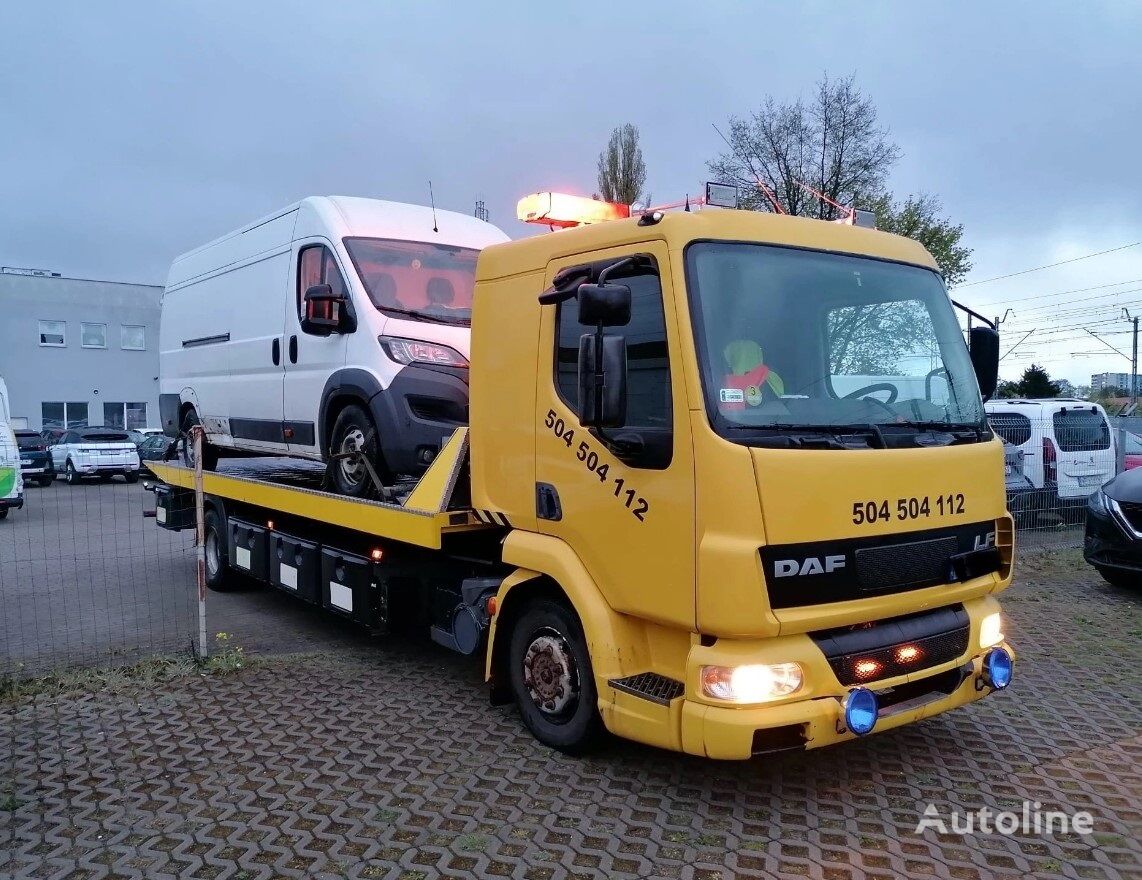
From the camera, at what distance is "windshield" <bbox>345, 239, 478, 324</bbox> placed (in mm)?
6027

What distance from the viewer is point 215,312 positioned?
26.7 ft

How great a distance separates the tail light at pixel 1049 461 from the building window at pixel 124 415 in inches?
1314

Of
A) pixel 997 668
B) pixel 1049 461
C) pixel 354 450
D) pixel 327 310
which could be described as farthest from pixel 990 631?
pixel 1049 461

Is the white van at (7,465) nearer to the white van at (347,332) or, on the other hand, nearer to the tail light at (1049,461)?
the white van at (347,332)

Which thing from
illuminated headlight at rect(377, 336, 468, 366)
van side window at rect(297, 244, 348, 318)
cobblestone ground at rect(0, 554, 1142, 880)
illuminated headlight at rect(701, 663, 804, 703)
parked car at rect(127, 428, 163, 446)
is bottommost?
cobblestone ground at rect(0, 554, 1142, 880)

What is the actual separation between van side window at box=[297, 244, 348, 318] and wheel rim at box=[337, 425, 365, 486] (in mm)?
971

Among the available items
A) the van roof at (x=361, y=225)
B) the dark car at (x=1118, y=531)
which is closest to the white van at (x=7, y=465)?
the van roof at (x=361, y=225)

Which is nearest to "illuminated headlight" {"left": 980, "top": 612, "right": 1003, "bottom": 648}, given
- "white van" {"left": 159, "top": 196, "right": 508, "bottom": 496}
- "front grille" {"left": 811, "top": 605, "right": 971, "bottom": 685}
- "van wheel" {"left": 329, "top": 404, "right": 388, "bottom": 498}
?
"front grille" {"left": 811, "top": 605, "right": 971, "bottom": 685}

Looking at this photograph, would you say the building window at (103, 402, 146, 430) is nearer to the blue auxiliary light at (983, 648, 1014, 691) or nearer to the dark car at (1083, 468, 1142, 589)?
the dark car at (1083, 468, 1142, 589)

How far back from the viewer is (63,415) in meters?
34.1

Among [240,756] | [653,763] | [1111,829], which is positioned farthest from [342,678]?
[1111,829]

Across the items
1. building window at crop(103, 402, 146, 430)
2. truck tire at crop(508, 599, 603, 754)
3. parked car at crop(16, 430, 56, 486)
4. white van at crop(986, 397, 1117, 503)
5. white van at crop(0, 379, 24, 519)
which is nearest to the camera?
truck tire at crop(508, 599, 603, 754)

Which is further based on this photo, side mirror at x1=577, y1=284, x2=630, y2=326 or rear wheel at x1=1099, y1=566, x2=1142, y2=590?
rear wheel at x1=1099, y1=566, x2=1142, y2=590

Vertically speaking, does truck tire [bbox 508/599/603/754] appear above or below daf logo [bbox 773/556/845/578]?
below
